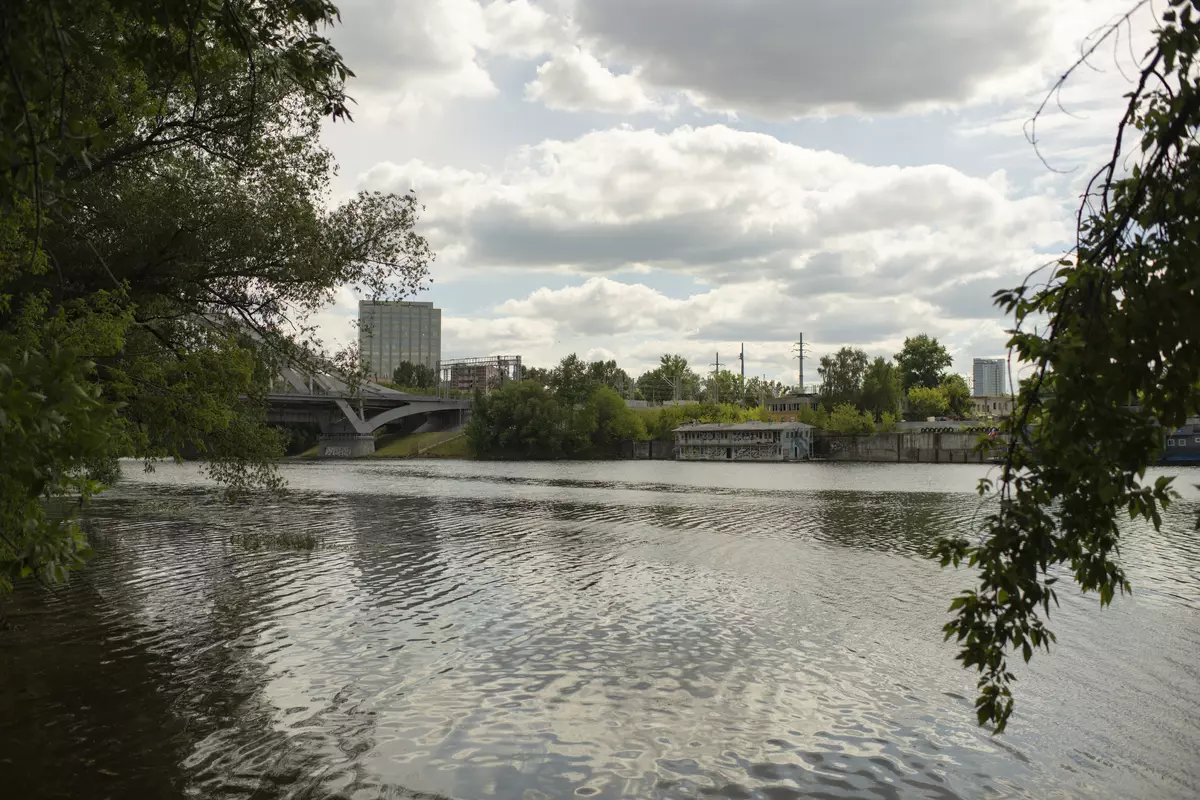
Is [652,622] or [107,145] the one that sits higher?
[107,145]

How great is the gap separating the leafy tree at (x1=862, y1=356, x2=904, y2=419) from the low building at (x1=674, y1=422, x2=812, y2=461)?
49.2ft

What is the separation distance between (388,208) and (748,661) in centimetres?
1534

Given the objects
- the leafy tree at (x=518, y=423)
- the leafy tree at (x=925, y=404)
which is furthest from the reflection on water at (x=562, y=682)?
the leafy tree at (x=925, y=404)

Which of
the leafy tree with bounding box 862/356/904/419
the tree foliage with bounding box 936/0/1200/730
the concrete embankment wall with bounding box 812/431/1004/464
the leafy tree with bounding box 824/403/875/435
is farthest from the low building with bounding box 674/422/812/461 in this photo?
the tree foliage with bounding box 936/0/1200/730

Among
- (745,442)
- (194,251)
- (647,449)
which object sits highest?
(194,251)

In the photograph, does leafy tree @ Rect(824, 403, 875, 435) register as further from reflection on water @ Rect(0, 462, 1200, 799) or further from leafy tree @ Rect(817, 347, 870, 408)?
reflection on water @ Rect(0, 462, 1200, 799)

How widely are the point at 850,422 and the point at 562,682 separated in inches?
4943

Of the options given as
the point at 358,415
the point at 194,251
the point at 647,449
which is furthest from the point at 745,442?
the point at 194,251

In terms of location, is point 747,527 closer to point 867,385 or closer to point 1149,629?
point 1149,629

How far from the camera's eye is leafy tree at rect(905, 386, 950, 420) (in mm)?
155500

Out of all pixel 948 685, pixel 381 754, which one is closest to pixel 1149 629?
pixel 948 685

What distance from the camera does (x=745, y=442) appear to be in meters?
129

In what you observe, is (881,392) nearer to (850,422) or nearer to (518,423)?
(850,422)

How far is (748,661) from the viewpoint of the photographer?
1420 cm
